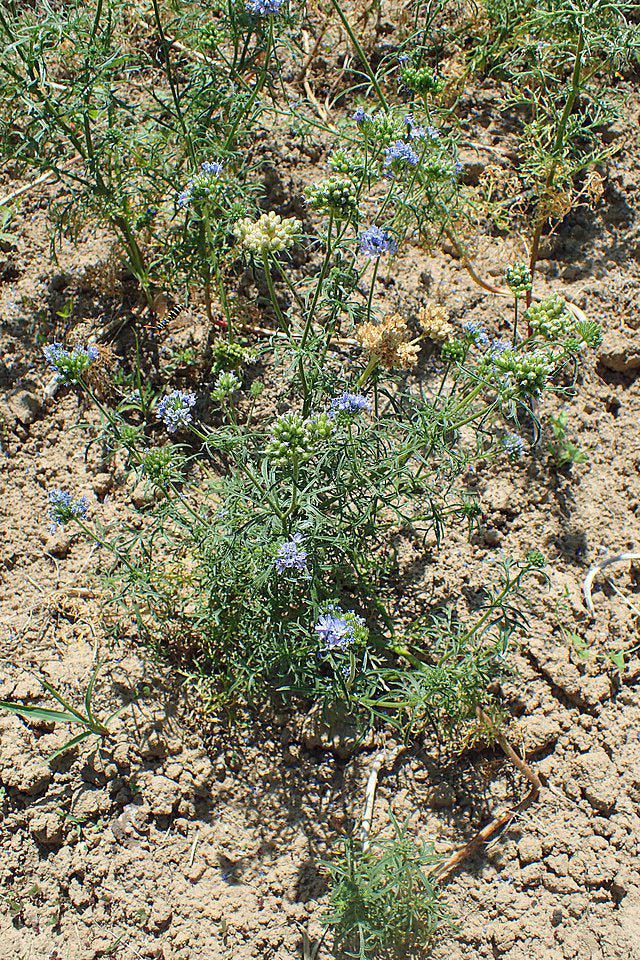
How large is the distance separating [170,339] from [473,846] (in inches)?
123

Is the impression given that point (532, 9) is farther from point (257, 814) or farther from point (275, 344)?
point (257, 814)

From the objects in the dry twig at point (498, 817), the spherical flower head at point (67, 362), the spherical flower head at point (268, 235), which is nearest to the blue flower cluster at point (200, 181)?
the spherical flower head at point (268, 235)

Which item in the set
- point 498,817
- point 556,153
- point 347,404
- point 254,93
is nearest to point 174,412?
point 347,404

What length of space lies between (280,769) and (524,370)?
223 centimetres

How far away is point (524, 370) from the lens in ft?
9.77

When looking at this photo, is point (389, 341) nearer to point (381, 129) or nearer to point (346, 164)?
point (346, 164)

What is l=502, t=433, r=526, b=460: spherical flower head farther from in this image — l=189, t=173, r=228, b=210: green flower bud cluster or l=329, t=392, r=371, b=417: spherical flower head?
l=189, t=173, r=228, b=210: green flower bud cluster

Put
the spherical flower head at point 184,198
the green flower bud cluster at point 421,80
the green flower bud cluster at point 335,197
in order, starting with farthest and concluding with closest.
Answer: the spherical flower head at point 184,198
the green flower bud cluster at point 421,80
the green flower bud cluster at point 335,197

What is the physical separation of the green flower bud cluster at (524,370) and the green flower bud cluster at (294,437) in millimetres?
716

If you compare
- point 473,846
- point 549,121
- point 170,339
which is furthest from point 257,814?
point 549,121

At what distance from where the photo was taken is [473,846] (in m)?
3.67

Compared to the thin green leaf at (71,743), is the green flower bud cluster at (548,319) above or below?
above

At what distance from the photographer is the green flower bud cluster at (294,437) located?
9.70 feet

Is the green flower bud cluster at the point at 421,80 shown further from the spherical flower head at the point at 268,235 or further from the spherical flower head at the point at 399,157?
the spherical flower head at the point at 268,235
